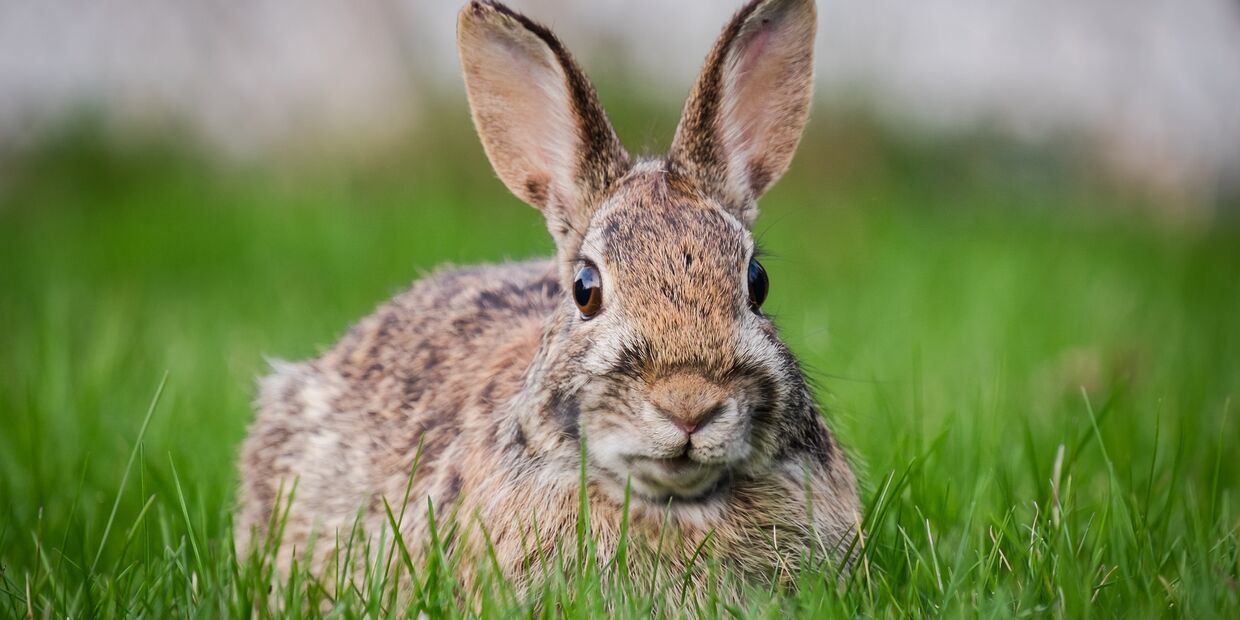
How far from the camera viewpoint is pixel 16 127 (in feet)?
26.1

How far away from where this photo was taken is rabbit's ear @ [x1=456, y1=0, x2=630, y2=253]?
299 centimetres

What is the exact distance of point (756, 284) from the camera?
2.76 meters

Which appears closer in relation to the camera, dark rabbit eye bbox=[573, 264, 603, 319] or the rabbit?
the rabbit

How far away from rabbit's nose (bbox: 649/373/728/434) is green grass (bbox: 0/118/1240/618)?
38cm

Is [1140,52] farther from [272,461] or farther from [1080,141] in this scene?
[272,461]

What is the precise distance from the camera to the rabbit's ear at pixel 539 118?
299 centimetres

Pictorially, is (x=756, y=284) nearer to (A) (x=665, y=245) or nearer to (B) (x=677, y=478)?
(A) (x=665, y=245)

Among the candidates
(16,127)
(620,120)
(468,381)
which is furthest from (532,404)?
(16,127)

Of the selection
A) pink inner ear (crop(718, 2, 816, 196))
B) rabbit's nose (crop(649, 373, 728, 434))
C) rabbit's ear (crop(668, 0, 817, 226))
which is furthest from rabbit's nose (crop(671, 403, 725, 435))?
pink inner ear (crop(718, 2, 816, 196))

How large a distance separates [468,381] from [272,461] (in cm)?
73

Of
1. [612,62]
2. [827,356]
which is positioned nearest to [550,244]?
[827,356]

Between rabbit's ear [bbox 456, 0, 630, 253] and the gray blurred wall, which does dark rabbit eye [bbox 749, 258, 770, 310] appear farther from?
the gray blurred wall

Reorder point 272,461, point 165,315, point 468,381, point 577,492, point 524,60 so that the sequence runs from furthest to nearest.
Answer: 1. point 165,315
2. point 272,461
3. point 468,381
4. point 524,60
5. point 577,492

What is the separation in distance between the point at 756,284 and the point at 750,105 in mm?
652
